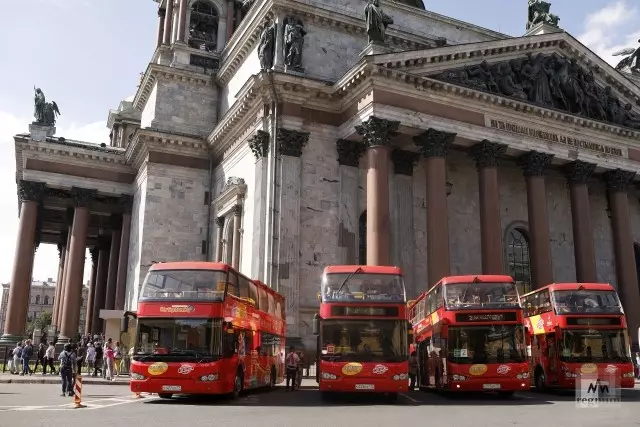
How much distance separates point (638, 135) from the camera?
109 feet

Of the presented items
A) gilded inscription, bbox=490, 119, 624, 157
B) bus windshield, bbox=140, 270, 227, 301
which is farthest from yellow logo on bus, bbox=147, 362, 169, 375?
gilded inscription, bbox=490, 119, 624, 157

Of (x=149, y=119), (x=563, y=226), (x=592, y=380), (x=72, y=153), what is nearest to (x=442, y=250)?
(x=592, y=380)

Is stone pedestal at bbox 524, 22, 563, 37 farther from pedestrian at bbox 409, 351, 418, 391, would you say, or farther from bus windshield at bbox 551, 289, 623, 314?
pedestrian at bbox 409, 351, 418, 391

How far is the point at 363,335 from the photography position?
54.8 ft

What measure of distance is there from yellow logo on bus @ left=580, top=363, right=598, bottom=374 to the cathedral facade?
312 inches

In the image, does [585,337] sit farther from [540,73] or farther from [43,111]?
[43,111]

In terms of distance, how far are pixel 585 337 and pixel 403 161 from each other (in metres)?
13.7

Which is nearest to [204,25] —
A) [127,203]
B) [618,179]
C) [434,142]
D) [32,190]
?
[127,203]

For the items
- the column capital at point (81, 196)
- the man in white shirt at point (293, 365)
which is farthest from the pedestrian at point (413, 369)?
the column capital at point (81, 196)

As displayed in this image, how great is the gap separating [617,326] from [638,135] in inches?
706

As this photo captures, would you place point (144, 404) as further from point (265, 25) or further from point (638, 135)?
point (638, 135)

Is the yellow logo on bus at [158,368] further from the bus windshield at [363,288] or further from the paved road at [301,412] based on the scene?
the bus windshield at [363,288]

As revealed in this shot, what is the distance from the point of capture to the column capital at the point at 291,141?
→ 2784 cm

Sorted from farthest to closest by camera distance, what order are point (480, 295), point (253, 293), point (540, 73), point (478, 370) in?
point (540, 73) → point (253, 293) → point (480, 295) → point (478, 370)
